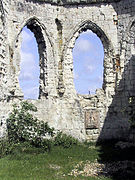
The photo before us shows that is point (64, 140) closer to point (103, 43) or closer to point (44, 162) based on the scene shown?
point (44, 162)

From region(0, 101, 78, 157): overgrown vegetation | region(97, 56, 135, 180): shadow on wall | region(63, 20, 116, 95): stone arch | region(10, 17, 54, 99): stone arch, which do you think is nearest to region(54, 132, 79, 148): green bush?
region(0, 101, 78, 157): overgrown vegetation

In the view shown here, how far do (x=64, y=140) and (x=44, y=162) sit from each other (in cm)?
315

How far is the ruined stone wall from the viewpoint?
13172mm

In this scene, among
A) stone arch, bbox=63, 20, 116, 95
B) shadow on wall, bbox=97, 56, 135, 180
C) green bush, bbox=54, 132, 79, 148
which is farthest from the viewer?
stone arch, bbox=63, 20, 116, 95

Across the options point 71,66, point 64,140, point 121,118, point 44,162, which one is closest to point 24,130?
point 64,140

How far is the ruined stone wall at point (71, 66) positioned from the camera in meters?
13.2

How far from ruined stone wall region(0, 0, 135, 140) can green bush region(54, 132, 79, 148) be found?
50 centimetres

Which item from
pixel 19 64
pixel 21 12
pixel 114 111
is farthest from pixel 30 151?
pixel 21 12

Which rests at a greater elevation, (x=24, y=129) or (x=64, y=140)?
(x=24, y=129)

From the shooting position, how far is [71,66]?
13.6m

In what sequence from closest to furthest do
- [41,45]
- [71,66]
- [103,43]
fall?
[41,45], [71,66], [103,43]

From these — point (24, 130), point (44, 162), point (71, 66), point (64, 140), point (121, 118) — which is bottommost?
point (44, 162)

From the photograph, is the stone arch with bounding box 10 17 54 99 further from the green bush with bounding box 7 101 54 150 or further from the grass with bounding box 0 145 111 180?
the grass with bounding box 0 145 111 180

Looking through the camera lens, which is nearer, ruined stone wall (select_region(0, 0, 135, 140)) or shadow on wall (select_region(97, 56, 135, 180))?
shadow on wall (select_region(97, 56, 135, 180))
